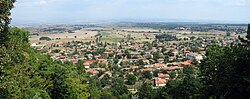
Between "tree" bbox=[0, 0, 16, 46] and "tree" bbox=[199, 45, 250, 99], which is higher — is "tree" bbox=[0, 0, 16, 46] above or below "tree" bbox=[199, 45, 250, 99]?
above

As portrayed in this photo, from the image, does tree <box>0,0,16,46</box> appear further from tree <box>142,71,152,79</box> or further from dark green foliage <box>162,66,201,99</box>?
tree <box>142,71,152,79</box>

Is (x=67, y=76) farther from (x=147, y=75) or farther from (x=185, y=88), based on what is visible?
(x=147, y=75)

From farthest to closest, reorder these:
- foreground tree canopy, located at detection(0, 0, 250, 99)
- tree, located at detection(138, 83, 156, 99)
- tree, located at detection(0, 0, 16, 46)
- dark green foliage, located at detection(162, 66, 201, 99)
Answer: tree, located at detection(138, 83, 156, 99), dark green foliage, located at detection(162, 66, 201, 99), foreground tree canopy, located at detection(0, 0, 250, 99), tree, located at detection(0, 0, 16, 46)

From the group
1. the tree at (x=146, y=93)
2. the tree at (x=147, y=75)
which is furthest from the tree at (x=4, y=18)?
the tree at (x=147, y=75)

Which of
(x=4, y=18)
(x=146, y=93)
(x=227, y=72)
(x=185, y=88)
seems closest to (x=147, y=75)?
→ (x=146, y=93)

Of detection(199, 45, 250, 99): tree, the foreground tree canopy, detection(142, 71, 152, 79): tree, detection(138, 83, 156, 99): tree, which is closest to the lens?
the foreground tree canopy

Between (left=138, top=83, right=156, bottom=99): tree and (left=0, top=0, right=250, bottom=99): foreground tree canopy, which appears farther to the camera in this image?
(left=138, top=83, right=156, bottom=99): tree

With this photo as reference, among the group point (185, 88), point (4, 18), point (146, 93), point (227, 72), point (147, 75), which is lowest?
point (147, 75)

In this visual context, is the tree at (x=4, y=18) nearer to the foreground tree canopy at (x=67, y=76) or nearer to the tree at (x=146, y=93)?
the foreground tree canopy at (x=67, y=76)

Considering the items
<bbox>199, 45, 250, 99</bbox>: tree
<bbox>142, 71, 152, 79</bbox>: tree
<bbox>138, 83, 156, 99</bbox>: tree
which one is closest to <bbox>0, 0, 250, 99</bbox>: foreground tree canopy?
<bbox>199, 45, 250, 99</bbox>: tree

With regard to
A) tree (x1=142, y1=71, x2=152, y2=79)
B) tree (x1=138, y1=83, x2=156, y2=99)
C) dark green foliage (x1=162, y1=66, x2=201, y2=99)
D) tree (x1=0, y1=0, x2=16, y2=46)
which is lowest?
tree (x1=142, y1=71, x2=152, y2=79)
